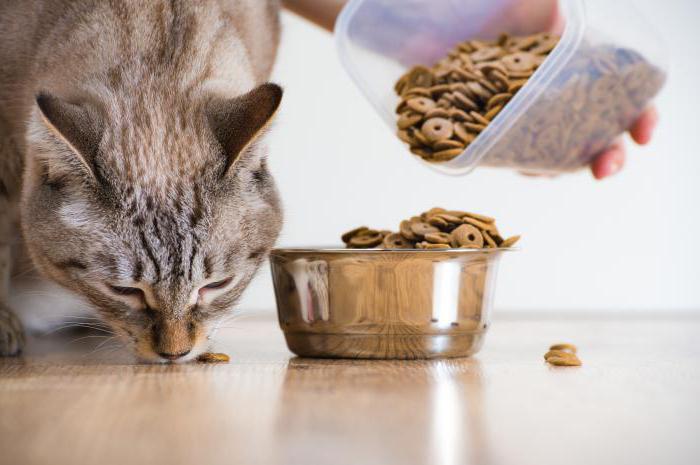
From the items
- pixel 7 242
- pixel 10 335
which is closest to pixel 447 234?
pixel 10 335

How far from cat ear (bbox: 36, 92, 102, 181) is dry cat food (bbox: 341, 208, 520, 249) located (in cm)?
55

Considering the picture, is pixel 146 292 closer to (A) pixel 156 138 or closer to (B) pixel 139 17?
(A) pixel 156 138

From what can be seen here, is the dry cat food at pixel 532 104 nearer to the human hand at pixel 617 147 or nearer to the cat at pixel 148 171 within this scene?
the human hand at pixel 617 147

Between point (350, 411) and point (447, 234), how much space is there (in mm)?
551

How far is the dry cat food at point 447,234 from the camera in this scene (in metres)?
1.53

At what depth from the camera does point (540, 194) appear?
313 cm

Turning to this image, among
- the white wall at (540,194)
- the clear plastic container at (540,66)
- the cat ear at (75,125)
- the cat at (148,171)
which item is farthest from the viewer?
the white wall at (540,194)

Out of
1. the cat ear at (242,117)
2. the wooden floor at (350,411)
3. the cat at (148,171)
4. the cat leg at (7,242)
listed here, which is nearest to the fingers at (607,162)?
the wooden floor at (350,411)

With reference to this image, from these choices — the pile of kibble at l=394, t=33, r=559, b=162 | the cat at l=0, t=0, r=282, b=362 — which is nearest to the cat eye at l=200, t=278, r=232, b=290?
the cat at l=0, t=0, r=282, b=362

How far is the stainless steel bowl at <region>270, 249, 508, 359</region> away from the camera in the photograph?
1467 mm

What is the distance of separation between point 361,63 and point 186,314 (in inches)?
38.2

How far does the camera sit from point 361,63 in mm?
2158

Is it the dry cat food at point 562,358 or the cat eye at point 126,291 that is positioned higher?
the cat eye at point 126,291

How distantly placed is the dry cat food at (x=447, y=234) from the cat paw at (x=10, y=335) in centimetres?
74
